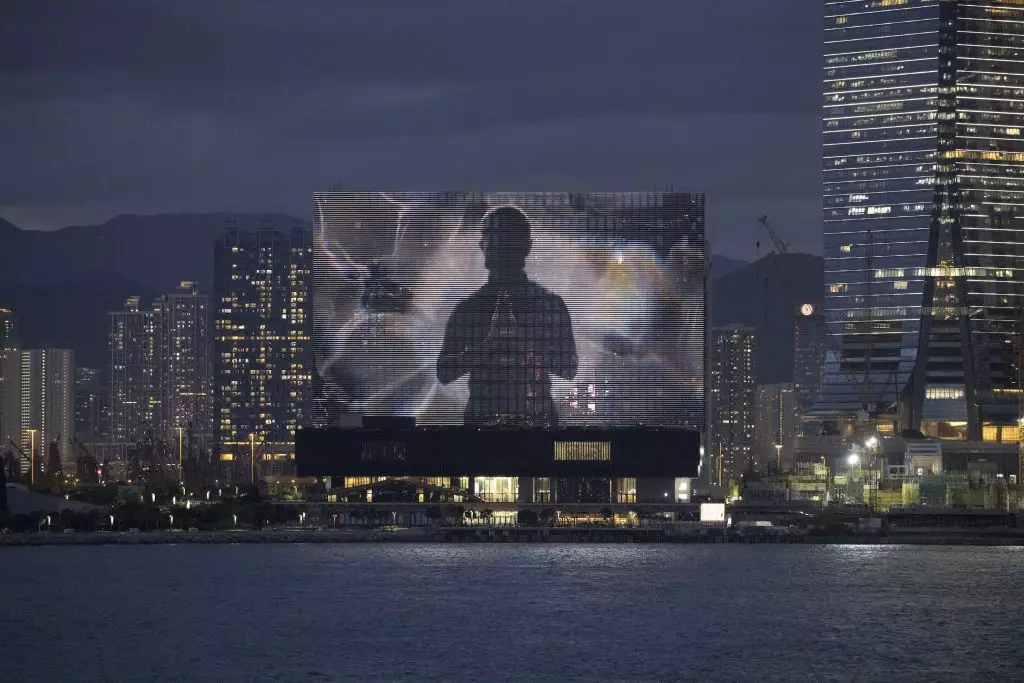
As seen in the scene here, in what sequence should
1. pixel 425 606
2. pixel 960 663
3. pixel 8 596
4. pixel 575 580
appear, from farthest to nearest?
1. pixel 575 580
2. pixel 8 596
3. pixel 425 606
4. pixel 960 663

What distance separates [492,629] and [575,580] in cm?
3834

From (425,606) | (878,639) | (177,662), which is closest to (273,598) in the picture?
(425,606)

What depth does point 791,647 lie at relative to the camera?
130875 mm

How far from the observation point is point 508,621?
5679 inches

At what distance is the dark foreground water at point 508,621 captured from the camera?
12088cm

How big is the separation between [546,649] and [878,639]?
22.2 metres

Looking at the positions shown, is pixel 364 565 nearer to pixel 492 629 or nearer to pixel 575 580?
pixel 575 580

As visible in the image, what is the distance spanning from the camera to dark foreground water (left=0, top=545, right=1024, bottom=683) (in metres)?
121

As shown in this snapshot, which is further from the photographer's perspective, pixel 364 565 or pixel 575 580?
pixel 364 565

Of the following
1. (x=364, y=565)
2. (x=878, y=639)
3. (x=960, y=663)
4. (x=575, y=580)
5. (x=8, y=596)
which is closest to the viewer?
(x=960, y=663)

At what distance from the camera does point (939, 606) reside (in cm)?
15438

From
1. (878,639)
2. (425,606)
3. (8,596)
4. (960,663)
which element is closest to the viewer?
(960,663)

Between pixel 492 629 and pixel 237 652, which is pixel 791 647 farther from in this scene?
pixel 237 652

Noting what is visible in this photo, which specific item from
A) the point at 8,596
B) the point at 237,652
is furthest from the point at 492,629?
the point at 8,596
